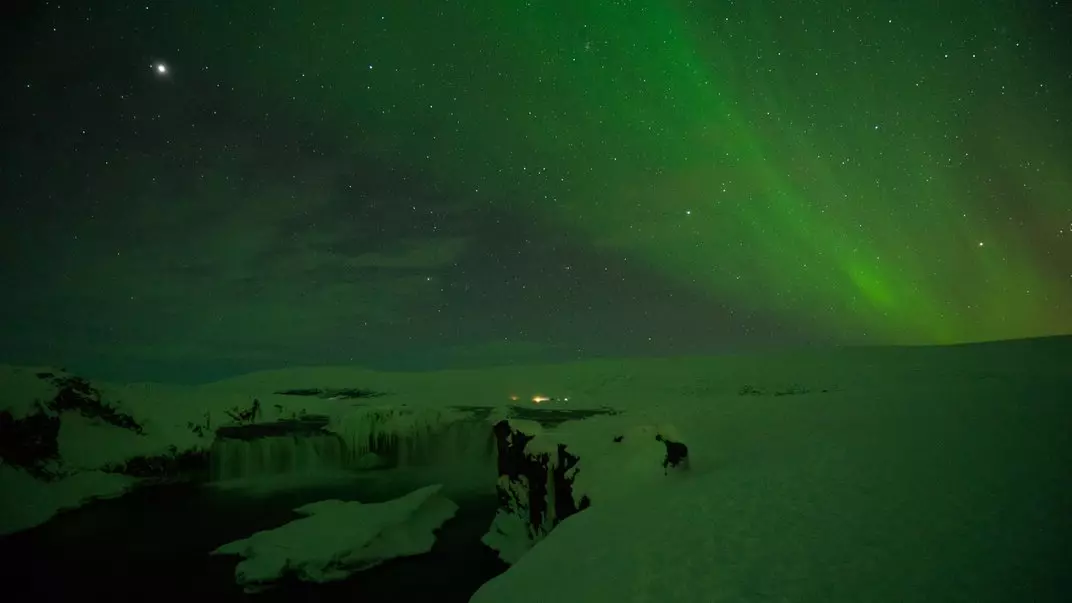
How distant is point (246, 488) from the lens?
1195 inches

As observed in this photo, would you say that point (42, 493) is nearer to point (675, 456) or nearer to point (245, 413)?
point (245, 413)

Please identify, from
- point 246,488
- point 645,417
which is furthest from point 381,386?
point 645,417

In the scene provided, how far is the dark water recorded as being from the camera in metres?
15.7

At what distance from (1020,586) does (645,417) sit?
1668 centimetres

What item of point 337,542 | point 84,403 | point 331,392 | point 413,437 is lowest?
point 337,542

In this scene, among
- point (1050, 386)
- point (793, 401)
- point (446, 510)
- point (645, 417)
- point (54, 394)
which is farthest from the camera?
point (54, 394)

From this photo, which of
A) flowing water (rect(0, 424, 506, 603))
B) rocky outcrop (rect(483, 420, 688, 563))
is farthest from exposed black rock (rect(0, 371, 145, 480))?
rocky outcrop (rect(483, 420, 688, 563))

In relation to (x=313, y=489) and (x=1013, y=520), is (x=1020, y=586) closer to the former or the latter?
(x=1013, y=520)

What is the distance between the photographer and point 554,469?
1606 centimetres

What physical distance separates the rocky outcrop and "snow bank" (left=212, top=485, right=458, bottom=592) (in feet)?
10.7

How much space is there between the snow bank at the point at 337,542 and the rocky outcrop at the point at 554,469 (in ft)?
10.7

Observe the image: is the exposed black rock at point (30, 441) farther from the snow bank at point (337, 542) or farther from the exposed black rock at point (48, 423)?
the snow bank at point (337, 542)

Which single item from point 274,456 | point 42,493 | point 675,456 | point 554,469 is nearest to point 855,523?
point 675,456

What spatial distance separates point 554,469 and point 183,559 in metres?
13.6
